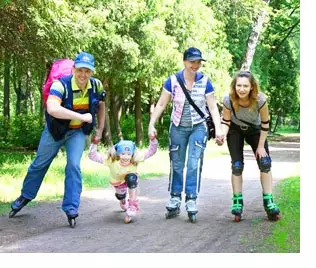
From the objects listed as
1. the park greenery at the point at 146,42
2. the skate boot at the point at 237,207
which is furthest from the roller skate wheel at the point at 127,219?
the park greenery at the point at 146,42

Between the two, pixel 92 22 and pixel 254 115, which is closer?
pixel 254 115

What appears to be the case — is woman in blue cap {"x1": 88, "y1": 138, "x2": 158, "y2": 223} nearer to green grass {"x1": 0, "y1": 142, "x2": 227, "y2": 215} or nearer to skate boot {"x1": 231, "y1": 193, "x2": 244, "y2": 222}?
skate boot {"x1": 231, "y1": 193, "x2": 244, "y2": 222}

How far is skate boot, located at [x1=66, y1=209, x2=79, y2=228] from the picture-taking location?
4.46 m

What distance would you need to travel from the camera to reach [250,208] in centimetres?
521

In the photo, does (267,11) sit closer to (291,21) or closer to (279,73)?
(291,21)

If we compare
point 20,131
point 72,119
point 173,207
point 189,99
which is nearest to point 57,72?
point 72,119

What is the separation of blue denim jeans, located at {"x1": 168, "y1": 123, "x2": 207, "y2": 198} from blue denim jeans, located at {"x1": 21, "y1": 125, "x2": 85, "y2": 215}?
759 mm

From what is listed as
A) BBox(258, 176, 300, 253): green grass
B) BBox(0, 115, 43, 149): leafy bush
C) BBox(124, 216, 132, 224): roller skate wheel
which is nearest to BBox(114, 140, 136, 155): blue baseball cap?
BBox(124, 216, 132, 224): roller skate wheel

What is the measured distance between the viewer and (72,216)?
4.46 meters

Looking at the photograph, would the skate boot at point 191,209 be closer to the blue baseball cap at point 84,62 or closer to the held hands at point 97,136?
the held hands at point 97,136

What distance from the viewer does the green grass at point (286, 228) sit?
3886 mm

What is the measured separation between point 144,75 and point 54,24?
2567 millimetres

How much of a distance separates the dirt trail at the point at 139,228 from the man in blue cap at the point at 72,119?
1.01 feet
